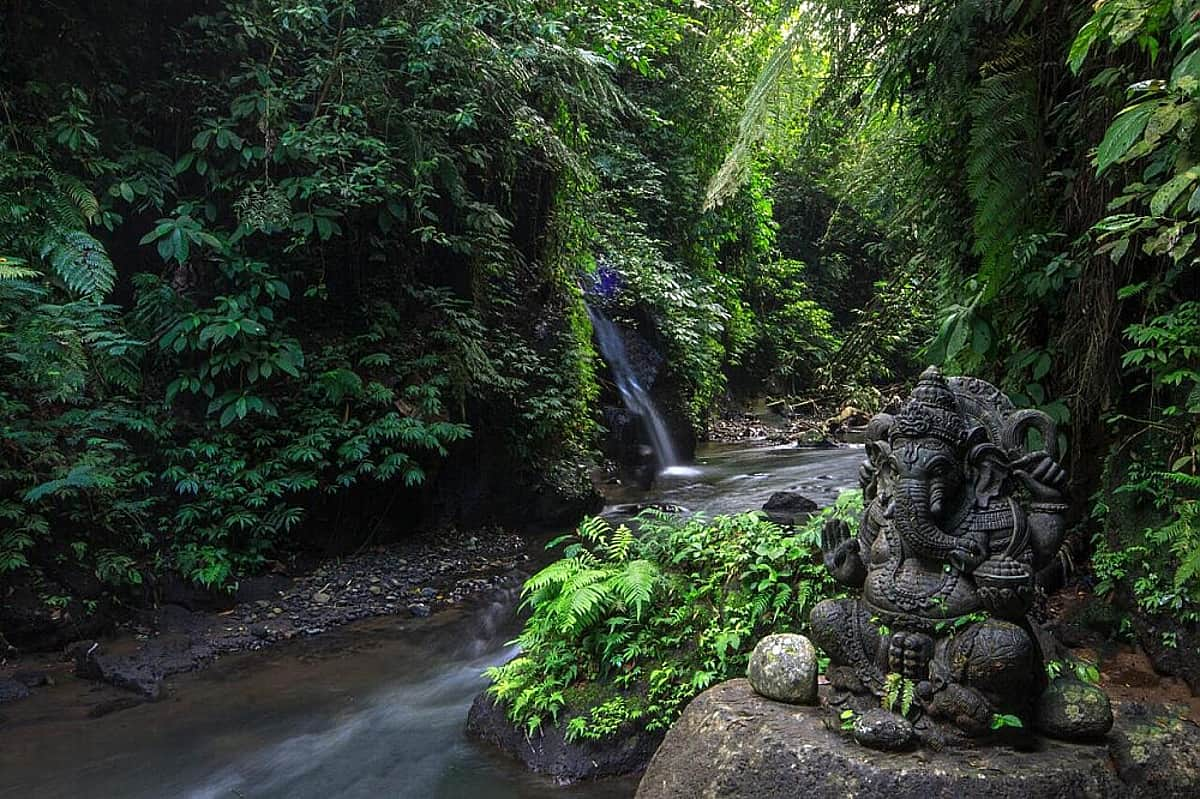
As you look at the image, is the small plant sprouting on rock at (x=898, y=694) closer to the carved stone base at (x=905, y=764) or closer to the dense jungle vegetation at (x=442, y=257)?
the carved stone base at (x=905, y=764)

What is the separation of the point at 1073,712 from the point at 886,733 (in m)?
0.73

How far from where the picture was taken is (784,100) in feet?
17.6

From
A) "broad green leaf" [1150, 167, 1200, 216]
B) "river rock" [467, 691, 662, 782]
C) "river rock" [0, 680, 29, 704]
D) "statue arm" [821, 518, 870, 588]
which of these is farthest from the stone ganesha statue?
"river rock" [0, 680, 29, 704]

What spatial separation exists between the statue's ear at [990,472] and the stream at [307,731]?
2380 millimetres

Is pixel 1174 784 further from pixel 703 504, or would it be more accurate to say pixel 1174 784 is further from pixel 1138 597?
pixel 703 504

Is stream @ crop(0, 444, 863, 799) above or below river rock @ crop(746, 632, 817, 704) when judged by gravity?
below

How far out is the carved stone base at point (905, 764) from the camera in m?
3.04

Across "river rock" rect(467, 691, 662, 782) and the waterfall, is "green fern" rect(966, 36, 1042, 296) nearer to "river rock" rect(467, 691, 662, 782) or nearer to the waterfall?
"river rock" rect(467, 691, 662, 782)

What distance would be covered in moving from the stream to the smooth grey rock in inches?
61.9

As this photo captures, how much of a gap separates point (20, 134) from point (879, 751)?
781cm

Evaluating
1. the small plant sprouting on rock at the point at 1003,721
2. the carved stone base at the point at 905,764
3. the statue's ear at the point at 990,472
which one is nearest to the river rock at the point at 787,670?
the carved stone base at the point at 905,764

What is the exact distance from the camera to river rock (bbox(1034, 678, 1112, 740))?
3240 millimetres

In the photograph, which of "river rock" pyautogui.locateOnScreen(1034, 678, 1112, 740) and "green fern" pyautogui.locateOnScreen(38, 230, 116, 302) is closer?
"river rock" pyautogui.locateOnScreen(1034, 678, 1112, 740)

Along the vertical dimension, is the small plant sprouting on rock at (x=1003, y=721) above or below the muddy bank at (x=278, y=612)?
below
